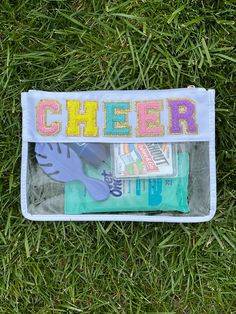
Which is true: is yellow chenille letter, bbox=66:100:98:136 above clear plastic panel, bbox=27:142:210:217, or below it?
above

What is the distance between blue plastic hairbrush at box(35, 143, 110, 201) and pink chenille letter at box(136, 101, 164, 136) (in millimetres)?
180

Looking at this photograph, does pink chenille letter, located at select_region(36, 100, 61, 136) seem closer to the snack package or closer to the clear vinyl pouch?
the clear vinyl pouch

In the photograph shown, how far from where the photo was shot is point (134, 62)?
1403mm

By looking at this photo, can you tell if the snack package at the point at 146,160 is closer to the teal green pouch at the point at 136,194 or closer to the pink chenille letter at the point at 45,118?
the teal green pouch at the point at 136,194

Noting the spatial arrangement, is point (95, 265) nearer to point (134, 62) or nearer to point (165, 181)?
point (165, 181)

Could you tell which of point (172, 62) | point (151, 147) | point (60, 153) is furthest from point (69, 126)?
point (172, 62)

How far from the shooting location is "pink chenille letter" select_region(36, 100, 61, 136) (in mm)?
1388

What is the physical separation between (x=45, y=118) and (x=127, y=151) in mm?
239

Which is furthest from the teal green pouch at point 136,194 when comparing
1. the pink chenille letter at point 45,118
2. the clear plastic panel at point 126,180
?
the pink chenille letter at point 45,118

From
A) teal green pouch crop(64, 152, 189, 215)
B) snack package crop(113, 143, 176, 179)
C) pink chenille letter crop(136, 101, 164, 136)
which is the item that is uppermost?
pink chenille letter crop(136, 101, 164, 136)

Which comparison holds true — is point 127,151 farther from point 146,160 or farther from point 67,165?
point 67,165

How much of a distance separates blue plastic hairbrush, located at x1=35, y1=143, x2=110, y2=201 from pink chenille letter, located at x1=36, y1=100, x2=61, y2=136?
0.04m

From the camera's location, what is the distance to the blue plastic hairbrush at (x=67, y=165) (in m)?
1.39

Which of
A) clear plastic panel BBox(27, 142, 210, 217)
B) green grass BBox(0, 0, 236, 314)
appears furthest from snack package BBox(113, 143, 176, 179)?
green grass BBox(0, 0, 236, 314)
